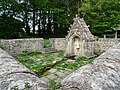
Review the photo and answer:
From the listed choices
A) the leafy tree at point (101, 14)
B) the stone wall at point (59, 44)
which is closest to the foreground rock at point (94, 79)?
the stone wall at point (59, 44)

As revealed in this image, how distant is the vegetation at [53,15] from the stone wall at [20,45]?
1076cm

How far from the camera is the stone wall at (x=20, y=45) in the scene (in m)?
18.5

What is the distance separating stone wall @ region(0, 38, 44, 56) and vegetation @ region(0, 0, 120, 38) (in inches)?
424

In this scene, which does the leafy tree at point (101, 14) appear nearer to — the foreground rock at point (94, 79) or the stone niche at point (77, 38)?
the stone niche at point (77, 38)

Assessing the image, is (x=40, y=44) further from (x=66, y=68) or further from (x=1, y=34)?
(x=1, y=34)

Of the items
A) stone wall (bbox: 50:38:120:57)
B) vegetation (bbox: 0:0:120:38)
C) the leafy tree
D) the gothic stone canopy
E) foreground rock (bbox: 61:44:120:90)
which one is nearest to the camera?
foreground rock (bbox: 61:44:120:90)

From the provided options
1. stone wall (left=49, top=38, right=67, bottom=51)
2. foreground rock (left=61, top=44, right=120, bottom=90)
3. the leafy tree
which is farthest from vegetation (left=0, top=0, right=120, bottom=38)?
foreground rock (left=61, top=44, right=120, bottom=90)

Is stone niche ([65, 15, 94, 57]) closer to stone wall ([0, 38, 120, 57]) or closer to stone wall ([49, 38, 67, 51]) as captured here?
stone wall ([0, 38, 120, 57])

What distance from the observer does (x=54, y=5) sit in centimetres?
3828

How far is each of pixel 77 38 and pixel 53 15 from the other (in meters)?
20.8

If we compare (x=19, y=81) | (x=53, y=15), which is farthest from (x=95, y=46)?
(x=53, y=15)

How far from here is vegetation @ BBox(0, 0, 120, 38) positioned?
31297 mm

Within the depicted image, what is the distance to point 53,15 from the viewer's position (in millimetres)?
38812

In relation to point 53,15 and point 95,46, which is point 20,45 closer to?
point 95,46
